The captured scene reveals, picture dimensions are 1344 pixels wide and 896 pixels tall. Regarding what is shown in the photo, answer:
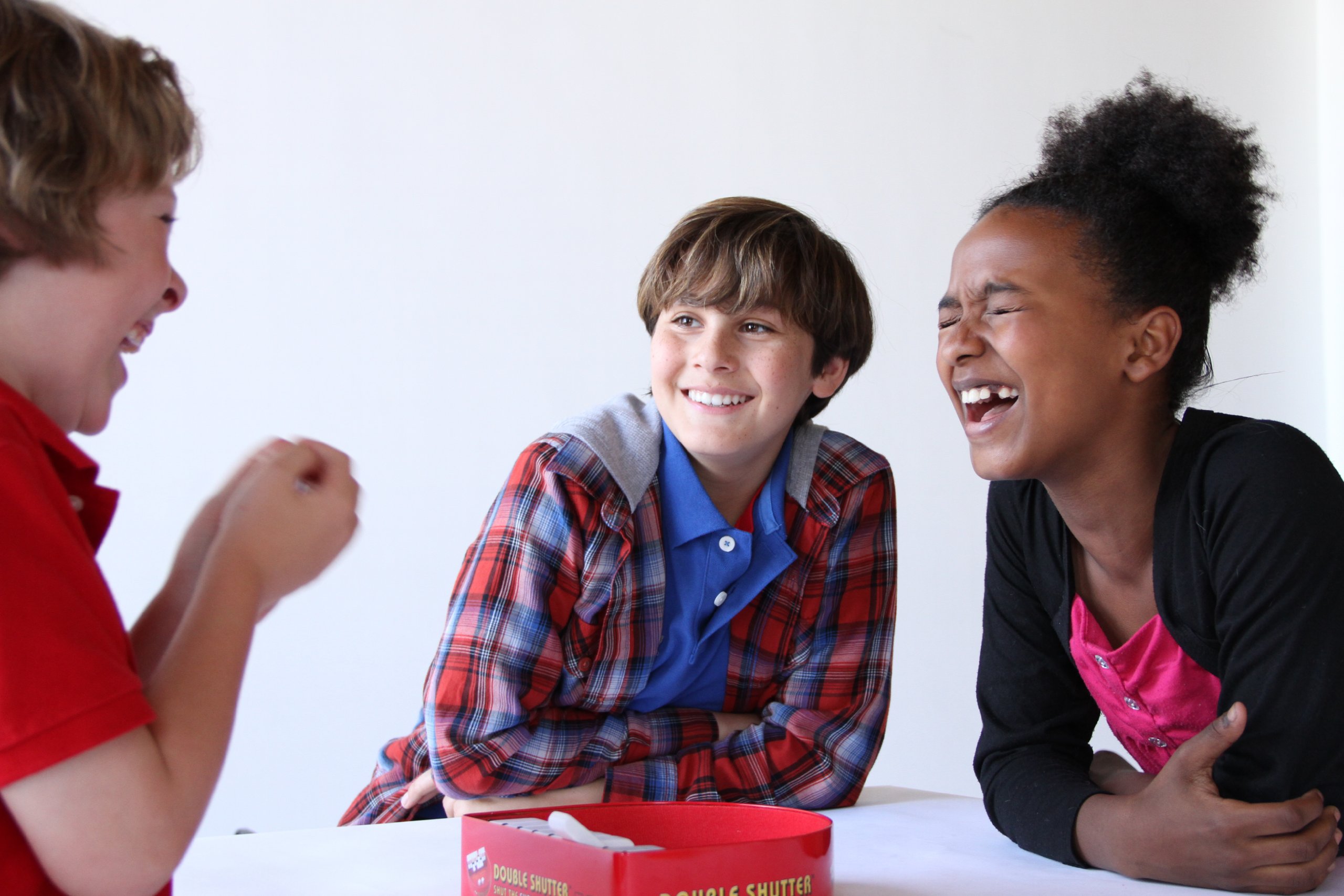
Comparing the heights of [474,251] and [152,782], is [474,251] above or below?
above

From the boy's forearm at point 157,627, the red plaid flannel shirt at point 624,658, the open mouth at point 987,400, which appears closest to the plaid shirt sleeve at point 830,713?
the red plaid flannel shirt at point 624,658

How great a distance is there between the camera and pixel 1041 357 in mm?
1104

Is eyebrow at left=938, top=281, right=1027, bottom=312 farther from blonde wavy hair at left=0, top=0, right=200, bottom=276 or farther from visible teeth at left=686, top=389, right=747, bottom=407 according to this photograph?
A: blonde wavy hair at left=0, top=0, right=200, bottom=276

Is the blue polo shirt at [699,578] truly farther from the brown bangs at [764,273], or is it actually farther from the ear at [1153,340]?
the ear at [1153,340]

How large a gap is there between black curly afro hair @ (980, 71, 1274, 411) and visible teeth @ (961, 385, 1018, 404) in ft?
0.44

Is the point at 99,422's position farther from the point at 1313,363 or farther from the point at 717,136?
the point at 1313,363

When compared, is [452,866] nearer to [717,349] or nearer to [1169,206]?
[717,349]

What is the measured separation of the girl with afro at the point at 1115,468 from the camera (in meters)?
0.97

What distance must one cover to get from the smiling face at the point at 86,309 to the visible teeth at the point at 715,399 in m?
0.80

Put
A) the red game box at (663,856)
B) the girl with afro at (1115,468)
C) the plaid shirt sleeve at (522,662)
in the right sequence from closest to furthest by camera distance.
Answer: the red game box at (663,856) → the girl with afro at (1115,468) → the plaid shirt sleeve at (522,662)

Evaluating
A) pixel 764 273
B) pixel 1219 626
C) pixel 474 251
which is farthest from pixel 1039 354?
pixel 474 251

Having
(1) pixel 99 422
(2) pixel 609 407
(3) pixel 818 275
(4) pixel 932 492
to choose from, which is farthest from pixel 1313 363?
(1) pixel 99 422

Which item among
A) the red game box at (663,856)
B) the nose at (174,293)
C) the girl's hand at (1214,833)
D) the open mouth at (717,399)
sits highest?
the nose at (174,293)

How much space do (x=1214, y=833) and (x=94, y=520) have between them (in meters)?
0.79
